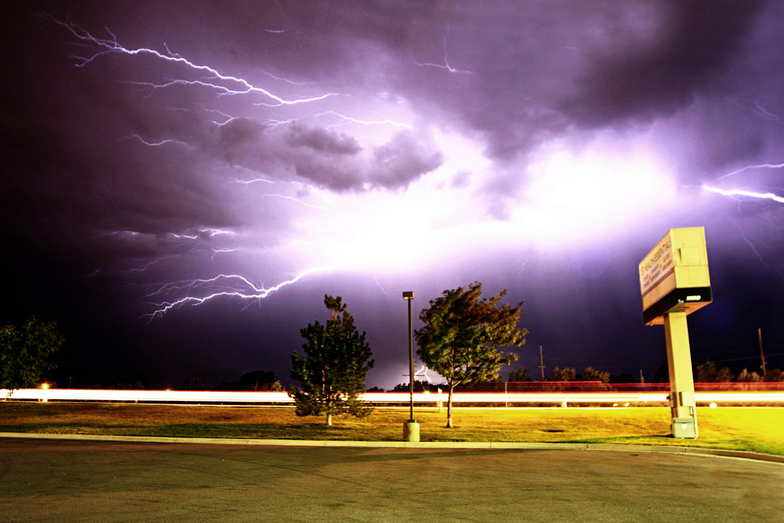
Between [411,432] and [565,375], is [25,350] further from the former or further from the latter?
[565,375]

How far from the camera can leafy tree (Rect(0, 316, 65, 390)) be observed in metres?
28.5

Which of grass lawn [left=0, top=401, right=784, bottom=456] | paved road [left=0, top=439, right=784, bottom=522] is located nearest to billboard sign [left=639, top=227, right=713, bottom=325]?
grass lawn [left=0, top=401, right=784, bottom=456]

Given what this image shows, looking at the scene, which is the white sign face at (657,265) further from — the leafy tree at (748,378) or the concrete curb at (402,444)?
the leafy tree at (748,378)

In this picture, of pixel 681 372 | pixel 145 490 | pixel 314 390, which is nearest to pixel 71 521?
pixel 145 490

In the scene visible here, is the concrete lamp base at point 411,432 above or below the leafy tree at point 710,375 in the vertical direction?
below

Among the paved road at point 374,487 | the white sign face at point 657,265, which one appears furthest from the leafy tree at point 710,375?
the paved road at point 374,487

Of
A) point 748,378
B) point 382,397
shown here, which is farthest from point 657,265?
point 748,378

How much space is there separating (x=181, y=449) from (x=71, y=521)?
339 inches

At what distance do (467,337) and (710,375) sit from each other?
38.5 m

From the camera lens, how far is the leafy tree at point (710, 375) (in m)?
48.9

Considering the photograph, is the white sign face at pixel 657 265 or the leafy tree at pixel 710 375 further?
the leafy tree at pixel 710 375

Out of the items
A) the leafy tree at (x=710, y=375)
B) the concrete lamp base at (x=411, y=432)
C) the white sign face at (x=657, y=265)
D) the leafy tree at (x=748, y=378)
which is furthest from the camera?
the leafy tree at (x=748, y=378)

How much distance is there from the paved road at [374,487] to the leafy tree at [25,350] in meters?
18.5

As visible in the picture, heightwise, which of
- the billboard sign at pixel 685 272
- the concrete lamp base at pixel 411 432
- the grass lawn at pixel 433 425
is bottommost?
the grass lawn at pixel 433 425
